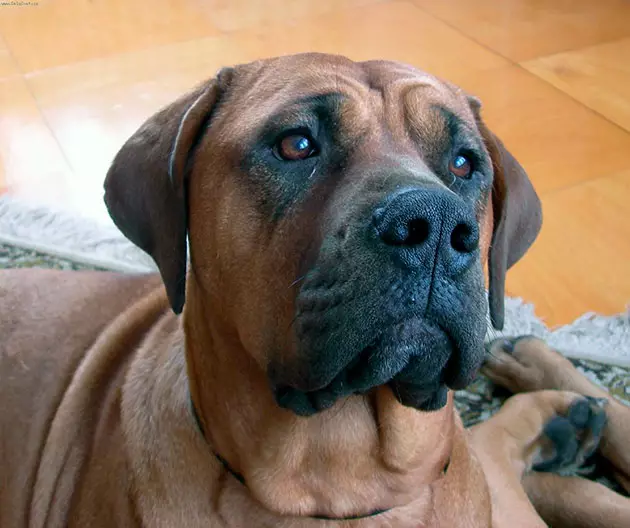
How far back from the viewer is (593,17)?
4.88 metres

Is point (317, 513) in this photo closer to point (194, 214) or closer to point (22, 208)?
point (194, 214)

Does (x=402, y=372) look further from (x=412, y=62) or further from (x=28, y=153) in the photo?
(x=412, y=62)

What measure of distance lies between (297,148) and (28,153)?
2746mm

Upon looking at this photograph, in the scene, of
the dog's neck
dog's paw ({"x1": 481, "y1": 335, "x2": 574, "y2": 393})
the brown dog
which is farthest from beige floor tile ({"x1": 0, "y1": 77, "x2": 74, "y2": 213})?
the dog's neck

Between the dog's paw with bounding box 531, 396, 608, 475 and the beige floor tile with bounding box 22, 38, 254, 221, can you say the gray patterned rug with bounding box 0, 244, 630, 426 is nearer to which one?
the dog's paw with bounding box 531, 396, 608, 475

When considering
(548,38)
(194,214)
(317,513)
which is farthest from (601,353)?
(548,38)

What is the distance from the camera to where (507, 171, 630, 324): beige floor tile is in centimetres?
285

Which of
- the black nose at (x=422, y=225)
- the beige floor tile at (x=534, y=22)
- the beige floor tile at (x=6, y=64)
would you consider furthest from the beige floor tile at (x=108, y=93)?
the black nose at (x=422, y=225)

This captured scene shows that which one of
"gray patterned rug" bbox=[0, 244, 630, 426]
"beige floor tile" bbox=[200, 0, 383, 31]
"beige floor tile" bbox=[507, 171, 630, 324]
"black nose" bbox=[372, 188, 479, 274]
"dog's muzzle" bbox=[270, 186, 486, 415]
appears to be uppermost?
"black nose" bbox=[372, 188, 479, 274]

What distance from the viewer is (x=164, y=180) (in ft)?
4.91

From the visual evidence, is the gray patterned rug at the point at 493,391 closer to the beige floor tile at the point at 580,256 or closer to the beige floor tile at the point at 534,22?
the beige floor tile at the point at 580,256

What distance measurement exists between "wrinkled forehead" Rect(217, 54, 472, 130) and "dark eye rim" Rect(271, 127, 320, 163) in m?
0.03

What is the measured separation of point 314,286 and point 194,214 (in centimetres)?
38

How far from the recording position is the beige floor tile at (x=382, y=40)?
14.4 feet
